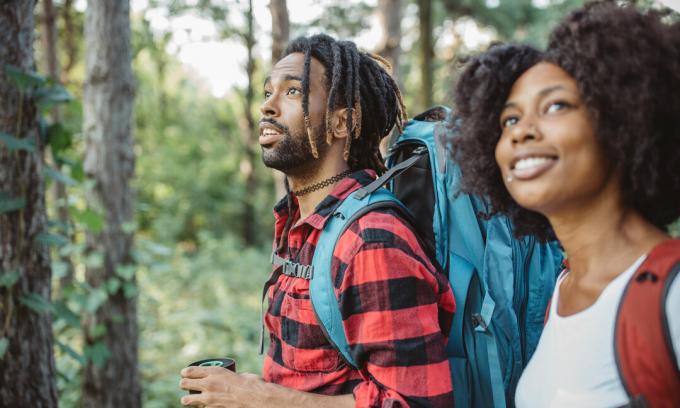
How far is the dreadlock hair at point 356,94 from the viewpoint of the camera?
2010mm

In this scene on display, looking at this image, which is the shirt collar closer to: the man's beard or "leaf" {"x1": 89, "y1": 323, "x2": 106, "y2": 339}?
the man's beard

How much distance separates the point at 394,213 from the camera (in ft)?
5.76

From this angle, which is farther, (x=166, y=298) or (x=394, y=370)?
(x=166, y=298)

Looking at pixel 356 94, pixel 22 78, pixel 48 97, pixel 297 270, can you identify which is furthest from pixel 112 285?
pixel 356 94

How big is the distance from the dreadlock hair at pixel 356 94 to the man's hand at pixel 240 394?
0.82 metres

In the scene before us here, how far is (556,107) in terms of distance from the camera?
1.24m

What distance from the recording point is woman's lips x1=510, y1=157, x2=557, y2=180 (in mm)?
1216

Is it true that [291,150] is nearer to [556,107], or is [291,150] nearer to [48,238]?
[556,107]

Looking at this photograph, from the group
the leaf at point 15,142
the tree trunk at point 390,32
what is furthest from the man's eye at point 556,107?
the tree trunk at point 390,32

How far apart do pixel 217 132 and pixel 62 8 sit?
32.4 ft

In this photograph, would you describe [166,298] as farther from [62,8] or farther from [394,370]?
[394,370]

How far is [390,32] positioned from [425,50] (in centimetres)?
484

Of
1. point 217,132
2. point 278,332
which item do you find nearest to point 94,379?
point 278,332

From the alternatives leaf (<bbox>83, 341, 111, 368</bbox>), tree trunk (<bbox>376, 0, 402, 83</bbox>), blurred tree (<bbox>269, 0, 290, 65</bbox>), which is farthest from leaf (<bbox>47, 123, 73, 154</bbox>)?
tree trunk (<bbox>376, 0, 402, 83</bbox>)
